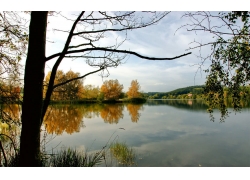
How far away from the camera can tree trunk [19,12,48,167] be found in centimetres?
144

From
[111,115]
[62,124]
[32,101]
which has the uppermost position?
[32,101]

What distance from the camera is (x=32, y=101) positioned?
1445 millimetres

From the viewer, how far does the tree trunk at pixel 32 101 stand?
1.44 metres

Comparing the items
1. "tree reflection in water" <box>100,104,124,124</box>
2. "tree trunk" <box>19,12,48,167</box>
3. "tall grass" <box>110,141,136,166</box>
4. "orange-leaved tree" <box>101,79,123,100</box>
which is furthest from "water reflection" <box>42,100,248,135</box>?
"orange-leaved tree" <box>101,79,123,100</box>

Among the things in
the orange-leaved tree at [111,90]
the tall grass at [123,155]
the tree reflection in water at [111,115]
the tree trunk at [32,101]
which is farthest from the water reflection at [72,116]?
the orange-leaved tree at [111,90]

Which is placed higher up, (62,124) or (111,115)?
(62,124)

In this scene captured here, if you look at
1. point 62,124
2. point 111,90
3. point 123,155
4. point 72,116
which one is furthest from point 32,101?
point 111,90

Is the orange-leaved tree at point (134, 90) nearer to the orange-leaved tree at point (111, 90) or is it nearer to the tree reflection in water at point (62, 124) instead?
the orange-leaved tree at point (111, 90)

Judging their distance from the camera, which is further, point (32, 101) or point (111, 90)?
point (111, 90)

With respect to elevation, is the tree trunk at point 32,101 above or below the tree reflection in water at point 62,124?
above

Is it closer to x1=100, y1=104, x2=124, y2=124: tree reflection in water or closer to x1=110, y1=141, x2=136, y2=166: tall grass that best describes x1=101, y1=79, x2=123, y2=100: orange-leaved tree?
x1=100, y1=104, x2=124, y2=124: tree reflection in water

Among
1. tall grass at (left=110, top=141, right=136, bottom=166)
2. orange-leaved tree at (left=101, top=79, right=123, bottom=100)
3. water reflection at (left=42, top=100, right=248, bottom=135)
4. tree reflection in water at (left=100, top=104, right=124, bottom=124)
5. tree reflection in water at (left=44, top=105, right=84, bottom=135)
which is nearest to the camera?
tall grass at (left=110, top=141, right=136, bottom=166)

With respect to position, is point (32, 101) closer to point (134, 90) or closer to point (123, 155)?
point (123, 155)

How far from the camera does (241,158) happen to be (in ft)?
17.6
